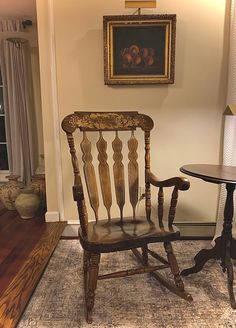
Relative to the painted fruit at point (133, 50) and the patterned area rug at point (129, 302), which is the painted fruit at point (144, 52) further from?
the patterned area rug at point (129, 302)

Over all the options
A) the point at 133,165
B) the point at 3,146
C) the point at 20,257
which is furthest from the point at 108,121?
the point at 3,146

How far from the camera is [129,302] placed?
161 centimetres

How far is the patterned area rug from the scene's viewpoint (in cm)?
145

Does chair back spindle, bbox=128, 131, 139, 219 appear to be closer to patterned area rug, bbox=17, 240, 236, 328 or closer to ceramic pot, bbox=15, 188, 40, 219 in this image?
patterned area rug, bbox=17, 240, 236, 328

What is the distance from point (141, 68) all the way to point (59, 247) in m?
1.64

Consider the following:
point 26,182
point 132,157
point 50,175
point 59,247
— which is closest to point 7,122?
point 26,182

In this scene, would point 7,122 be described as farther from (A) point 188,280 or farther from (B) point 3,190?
(A) point 188,280

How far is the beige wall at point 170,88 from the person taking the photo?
2172 millimetres

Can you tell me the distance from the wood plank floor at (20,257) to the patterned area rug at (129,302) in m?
0.09

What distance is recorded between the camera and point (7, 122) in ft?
12.2

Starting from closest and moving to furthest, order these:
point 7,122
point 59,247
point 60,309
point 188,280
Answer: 1. point 60,309
2. point 188,280
3. point 59,247
4. point 7,122

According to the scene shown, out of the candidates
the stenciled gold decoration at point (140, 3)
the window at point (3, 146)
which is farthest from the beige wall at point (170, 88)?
the window at point (3, 146)

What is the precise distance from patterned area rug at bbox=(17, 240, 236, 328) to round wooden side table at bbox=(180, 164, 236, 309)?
0.32 feet

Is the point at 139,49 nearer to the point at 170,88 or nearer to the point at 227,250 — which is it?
the point at 170,88
